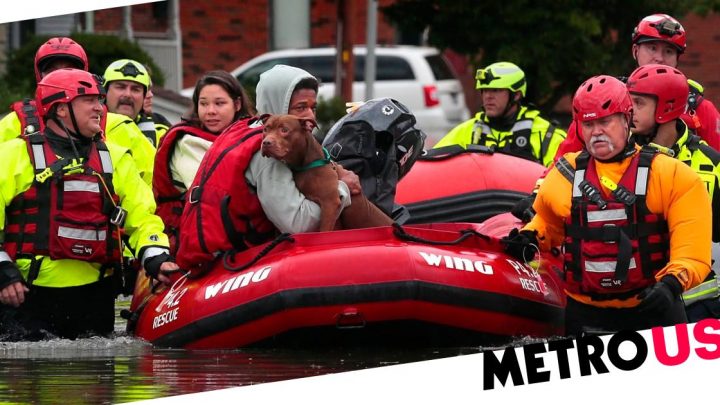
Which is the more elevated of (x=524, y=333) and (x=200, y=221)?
(x=200, y=221)

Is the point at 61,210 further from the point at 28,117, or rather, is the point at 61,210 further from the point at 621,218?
the point at 621,218

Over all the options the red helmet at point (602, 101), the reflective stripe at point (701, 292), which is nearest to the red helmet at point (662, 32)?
the reflective stripe at point (701, 292)

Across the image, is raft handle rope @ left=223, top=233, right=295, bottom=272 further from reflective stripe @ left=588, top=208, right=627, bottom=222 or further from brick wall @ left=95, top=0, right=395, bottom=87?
brick wall @ left=95, top=0, right=395, bottom=87

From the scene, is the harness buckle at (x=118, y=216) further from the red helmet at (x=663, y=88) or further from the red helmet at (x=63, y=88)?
the red helmet at (x=663, y=88)

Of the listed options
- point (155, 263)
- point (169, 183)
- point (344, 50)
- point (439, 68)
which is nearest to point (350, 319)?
point (155, 263)

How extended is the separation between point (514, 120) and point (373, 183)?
3.19m

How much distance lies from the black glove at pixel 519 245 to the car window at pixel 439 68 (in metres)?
15.2

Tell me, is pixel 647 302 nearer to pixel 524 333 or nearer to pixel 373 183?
pixel 524 333

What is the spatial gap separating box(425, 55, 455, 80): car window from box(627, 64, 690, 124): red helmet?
15.4m

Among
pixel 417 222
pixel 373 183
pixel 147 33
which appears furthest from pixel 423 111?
pixel 373 183

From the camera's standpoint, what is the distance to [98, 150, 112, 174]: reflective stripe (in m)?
8.48

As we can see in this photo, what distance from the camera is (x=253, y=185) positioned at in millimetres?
8102

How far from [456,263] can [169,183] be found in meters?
2.21

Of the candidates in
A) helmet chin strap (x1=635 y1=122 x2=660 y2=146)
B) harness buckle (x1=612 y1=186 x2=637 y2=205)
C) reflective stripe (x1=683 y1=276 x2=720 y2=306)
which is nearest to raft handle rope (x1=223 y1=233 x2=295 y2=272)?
harness buckle (x1=612 y1=186 x2=637 y2=205)
